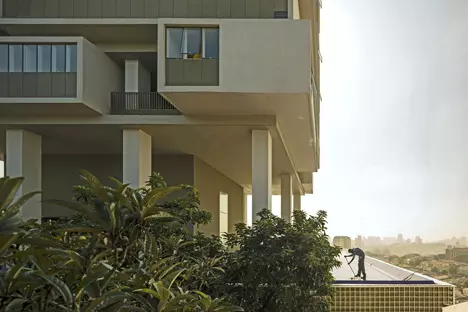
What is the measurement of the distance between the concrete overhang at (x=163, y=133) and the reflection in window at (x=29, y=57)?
2263mm

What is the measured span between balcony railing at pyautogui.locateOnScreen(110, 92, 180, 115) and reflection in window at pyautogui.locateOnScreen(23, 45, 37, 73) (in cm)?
325

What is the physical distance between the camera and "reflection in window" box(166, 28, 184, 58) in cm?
1817

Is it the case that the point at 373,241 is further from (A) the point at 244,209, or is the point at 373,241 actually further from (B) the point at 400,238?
(A) the point at 244,209

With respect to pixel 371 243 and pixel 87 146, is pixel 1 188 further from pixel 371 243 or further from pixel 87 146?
pixel 371 243

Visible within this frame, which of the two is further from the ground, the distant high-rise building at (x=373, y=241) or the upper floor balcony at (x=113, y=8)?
the upper floor balcony at (x=113, y=8)

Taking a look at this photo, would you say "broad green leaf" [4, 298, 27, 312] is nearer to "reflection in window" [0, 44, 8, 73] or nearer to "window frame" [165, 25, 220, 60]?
"window frame" [165, 25, 220, 60]

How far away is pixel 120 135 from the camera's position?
75.5 feet

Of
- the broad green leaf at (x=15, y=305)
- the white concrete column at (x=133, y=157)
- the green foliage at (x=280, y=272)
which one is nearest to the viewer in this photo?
the broad green leaf at (x=15, y=305)

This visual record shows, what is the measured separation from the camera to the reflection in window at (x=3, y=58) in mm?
19172

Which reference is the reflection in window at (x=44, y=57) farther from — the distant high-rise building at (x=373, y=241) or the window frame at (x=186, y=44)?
the distant high-rise building at (x=373, y=241)

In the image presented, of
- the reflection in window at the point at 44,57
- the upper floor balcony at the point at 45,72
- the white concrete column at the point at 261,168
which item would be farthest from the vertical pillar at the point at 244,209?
the reflection in window at the point at 44,57

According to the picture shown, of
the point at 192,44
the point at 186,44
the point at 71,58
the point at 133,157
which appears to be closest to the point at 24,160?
the point at 133,157

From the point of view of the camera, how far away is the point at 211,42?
18078 millimetres

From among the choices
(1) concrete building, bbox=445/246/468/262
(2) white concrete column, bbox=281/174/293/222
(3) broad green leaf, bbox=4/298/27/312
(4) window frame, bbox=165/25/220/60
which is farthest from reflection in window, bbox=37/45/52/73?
(2) white concrete column, bbox=281/174/293/222
